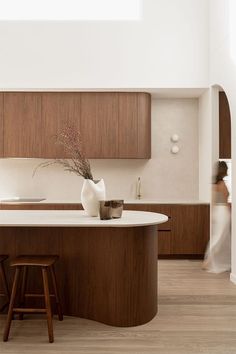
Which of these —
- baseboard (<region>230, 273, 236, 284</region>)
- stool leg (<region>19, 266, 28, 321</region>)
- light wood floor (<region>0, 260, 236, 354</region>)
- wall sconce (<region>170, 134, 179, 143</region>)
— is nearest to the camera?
light wood floor (<region>0, 260, 236, 354</region>)

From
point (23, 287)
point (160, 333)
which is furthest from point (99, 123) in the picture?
point (160, 333)

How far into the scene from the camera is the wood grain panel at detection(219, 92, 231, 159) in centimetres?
552

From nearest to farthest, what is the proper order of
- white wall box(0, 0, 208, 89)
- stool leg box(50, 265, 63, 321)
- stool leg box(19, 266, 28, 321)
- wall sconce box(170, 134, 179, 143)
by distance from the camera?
stool leg box(50, 265, 63, 321)
stool leg box(19, 266, 28, 321)
white wall box(0, 0, 208, 89)
wall sconce box(170, 134, 179, 143)

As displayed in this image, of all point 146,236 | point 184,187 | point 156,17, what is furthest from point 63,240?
point 156,17

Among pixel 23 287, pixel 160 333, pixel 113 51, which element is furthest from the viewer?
pixel 113 51

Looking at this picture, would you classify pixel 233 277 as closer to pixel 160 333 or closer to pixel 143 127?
pixel 160 333

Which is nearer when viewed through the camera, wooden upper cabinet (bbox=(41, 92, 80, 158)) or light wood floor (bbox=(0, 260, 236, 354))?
light wood floor (bbox=(0, 260, 236, 354))

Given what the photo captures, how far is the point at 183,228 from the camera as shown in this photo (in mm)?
5293

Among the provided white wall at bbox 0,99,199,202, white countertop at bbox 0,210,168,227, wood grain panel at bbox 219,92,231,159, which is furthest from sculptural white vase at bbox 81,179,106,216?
wood grain panel at bbox 219,92,231,159

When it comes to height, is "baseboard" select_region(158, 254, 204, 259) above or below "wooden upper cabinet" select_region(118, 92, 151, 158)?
below

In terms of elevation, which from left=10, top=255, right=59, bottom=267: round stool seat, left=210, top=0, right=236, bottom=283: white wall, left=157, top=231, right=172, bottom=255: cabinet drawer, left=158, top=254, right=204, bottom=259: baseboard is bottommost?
left=158, top=254, right=204, bottom=259: baseboard

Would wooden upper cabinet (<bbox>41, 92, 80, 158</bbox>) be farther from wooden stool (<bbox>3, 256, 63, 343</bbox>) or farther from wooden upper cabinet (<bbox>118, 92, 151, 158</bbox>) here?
wooden stool (<bbox>3, 256, 63, 343</bbox>)

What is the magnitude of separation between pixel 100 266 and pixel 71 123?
280cm

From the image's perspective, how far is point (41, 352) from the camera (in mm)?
2617
